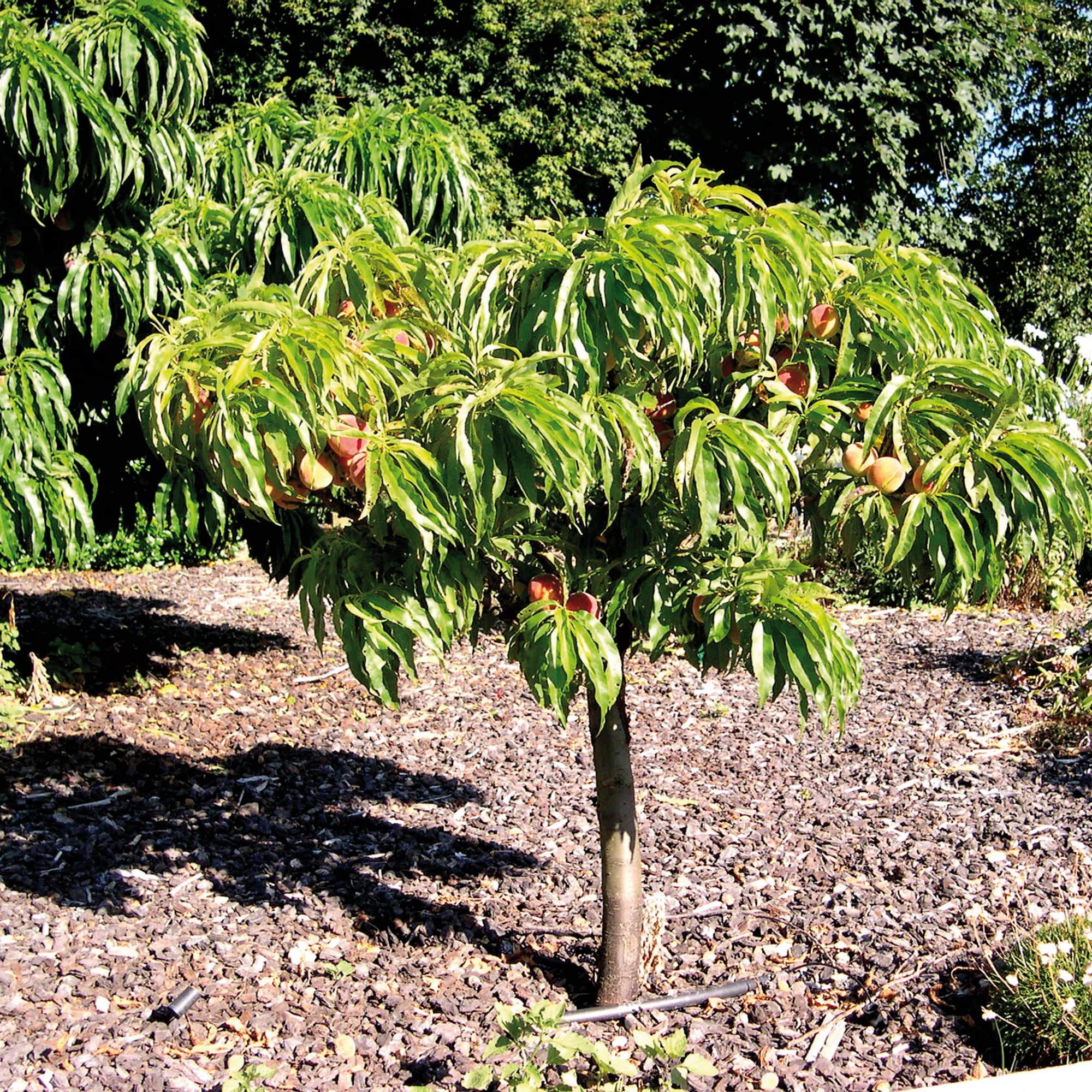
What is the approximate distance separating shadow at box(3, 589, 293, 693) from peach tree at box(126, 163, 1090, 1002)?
3.76m

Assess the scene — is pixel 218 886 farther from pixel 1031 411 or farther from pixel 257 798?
pixel 1031 411

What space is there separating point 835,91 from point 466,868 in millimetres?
9323

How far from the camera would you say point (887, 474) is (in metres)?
1.88

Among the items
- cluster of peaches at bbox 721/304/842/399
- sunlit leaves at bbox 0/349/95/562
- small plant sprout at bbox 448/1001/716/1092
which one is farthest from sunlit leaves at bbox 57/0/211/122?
small plant sprout at bbox 448/1001/716/1092

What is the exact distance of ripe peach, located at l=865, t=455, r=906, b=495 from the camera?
1.88 m

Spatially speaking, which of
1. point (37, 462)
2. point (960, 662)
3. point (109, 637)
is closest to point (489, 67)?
point (109, 637)

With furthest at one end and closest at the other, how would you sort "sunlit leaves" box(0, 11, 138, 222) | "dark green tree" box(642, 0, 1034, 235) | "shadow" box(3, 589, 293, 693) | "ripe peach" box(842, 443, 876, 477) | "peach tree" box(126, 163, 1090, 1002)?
"dark green tree" box(642, 0, 1034, 235) < "shadow" box(3, 589, 293, 693) < "sunlit leaves" box(0, 11, 138, 222) < "ripe peach" box(842, 443, 876, 477) < "peach tree" box(126, 163, 1090, 1002)

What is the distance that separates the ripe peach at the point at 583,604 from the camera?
2.12 meters

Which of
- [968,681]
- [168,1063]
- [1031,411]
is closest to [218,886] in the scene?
[168,1063]

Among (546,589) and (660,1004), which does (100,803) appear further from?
(546,589)

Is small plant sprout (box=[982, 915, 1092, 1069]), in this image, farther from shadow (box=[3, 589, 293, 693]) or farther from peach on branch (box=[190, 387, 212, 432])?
shadow (box=[3, 589, 293, 693])

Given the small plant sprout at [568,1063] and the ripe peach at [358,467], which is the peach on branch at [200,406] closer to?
the ripe peach at [358,467]

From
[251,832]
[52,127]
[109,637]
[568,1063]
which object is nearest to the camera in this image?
[568,1063]

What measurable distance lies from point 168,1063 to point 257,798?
1.60 metres
